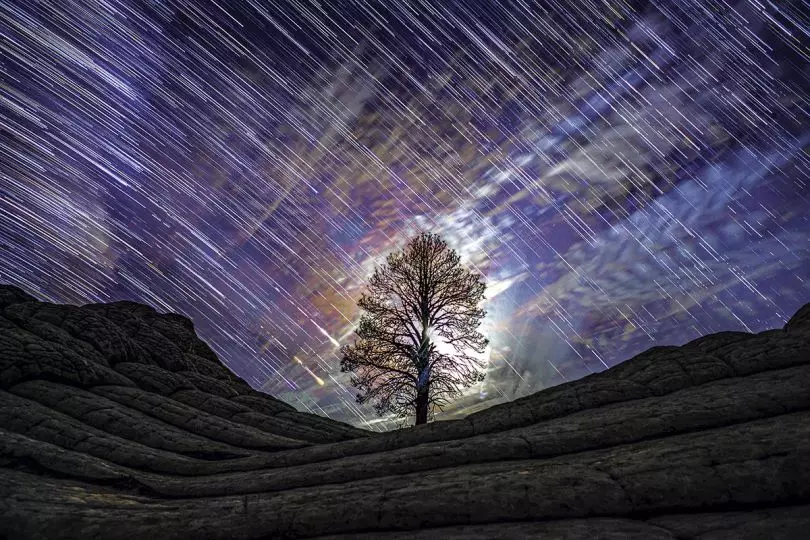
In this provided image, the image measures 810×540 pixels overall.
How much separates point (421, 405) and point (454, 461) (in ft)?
39.1

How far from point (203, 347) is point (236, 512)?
23182 mm

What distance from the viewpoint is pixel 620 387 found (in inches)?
455

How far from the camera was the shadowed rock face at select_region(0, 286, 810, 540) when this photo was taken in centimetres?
612

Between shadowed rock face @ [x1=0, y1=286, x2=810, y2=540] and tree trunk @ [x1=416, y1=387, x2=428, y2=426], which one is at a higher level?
tree trunk @ [x1=416, y1=387, x2=428, y2=426]

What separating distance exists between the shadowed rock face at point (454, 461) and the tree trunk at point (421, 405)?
7896mm

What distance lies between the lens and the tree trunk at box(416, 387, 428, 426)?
20.3 metres

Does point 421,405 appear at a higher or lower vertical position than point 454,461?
higher

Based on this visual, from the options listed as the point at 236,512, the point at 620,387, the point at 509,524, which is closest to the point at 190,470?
the point at 236,512

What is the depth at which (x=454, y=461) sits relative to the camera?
9109 mm

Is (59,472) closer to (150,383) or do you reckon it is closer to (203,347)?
(150,383)

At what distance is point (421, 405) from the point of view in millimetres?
20688

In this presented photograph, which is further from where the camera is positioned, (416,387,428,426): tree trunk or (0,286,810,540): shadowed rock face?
(416,387,428,426): tree trunk

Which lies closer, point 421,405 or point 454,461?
point 454,461

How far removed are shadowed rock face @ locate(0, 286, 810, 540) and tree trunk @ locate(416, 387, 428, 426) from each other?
7.90 metres
